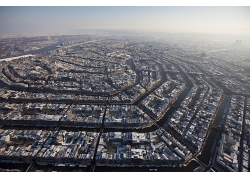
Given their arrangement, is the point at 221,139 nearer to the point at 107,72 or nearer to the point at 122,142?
the point at 122,142

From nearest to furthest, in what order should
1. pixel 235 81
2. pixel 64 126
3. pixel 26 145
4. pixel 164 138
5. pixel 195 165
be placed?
pixel 195 165 < pixel 26 145 < pixel 164 138 < pixel 64 126 < pixel 235 81

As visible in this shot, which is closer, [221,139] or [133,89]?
[221,139]

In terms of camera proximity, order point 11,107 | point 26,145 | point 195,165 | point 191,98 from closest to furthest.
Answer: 1. point 195,165
2. point 26,145
3. point 11,107
4. point 191,98

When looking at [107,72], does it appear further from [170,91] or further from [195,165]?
[195,165]

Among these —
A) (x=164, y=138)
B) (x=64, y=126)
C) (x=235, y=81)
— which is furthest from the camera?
(x=235, y=81)

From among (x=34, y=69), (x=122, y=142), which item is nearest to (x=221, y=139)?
(x=122, y=142)

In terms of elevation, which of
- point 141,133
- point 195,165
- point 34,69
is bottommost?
point 195,165

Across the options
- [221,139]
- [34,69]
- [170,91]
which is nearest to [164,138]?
[221,139]

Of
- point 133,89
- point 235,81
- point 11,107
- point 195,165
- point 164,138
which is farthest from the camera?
point 235,81

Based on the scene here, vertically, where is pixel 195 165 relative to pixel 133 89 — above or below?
below
